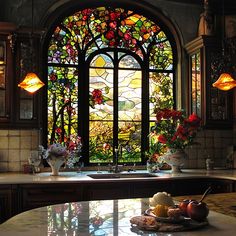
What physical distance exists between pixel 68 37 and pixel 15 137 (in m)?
1.42

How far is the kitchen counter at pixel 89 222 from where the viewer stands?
6.88ft

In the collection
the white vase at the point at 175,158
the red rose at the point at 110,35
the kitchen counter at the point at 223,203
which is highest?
the red rose at the point at 110,35

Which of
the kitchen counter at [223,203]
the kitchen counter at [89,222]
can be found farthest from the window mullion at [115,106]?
the kitchen counter at [89,222]

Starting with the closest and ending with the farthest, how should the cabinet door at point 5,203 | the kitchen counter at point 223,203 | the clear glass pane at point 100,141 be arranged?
the kitchen counter at point 223,203 → the cabinet door at point 5,203 → the clear glass pane at point 100,141

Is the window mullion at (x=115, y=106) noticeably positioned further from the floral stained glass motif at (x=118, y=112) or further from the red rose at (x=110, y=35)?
the red rose at (x=110, y=35)

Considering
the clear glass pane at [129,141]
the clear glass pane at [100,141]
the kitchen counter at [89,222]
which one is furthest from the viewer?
the clear glass pane at [129,141]

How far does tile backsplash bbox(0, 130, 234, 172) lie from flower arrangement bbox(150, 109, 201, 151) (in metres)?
0.22

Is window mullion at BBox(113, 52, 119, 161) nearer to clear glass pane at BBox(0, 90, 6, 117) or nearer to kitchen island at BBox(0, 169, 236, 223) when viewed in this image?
kitchen island at BBox(0, 169, 236, 223)

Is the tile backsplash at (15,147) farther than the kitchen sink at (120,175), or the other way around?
the tile backsplash at (15,147)

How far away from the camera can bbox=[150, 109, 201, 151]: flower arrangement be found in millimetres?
5242

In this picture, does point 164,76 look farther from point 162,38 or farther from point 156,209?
point 156,209

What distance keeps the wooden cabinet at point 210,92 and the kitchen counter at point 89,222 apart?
114 inches

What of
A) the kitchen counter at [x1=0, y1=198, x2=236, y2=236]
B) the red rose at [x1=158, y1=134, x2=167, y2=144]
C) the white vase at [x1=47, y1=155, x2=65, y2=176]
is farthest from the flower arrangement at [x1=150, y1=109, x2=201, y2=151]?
the kitchen counter at [x1=0, y1=198, x2=236, y2=236]

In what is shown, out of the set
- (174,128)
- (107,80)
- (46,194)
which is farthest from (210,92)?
(46,194)
